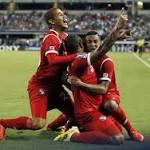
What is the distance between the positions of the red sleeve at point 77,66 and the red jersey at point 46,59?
63 cm

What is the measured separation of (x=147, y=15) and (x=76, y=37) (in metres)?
70.0

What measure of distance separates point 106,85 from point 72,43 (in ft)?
2.61

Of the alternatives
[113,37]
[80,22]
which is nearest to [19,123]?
[113,37]

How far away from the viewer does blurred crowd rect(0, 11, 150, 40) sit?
72.1m

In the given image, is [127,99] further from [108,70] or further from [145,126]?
[108,70]

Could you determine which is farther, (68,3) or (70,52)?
(68,3)

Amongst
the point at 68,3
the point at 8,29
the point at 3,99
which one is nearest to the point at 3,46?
the point at 8,29

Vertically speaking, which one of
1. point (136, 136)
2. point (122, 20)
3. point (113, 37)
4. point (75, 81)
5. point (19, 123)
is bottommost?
point (136, 136)

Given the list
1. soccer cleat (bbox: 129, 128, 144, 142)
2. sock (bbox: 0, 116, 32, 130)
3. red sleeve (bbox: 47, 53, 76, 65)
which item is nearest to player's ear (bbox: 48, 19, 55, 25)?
red sleeve (bbox: 47, 53, 76, 65)

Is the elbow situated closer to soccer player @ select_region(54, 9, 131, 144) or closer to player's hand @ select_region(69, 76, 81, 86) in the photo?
A: soccer player @ select_region(54, 9, 131, 144)

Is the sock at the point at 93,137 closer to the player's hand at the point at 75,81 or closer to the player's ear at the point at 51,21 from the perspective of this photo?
the player's hand at the point at 75,81

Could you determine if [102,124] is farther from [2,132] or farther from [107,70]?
[2,132]

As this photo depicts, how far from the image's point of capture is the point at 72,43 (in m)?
8.48

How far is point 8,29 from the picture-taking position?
242 ft
